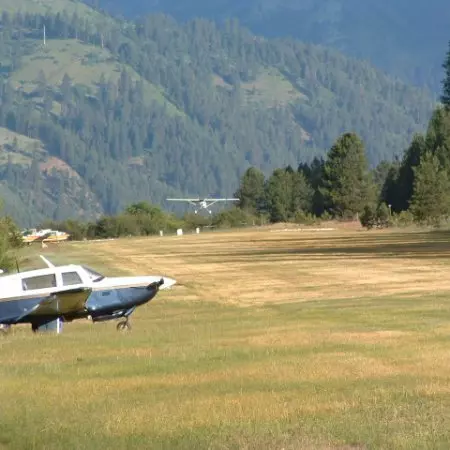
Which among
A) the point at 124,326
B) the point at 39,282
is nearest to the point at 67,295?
the point at 39,282

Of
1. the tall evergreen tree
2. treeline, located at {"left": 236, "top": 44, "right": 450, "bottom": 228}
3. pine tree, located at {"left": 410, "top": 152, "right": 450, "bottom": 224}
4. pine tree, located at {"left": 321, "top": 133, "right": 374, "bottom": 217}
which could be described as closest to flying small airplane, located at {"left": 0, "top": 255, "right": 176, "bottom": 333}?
treeline, located at {"left": 236, "top": 44, "right": 450, "bottom": 228}

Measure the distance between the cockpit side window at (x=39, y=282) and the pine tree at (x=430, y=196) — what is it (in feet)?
356

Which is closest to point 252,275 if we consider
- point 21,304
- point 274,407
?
point 21,304

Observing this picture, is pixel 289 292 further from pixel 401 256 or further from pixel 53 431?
pixel 53 431

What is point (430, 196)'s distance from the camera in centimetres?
13762

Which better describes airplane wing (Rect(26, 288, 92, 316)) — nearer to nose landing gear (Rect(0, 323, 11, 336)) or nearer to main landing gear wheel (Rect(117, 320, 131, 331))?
nose landing gear (Rect(0, 323, 11, 336))

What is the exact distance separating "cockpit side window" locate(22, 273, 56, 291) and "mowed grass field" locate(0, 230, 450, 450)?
3.54ft

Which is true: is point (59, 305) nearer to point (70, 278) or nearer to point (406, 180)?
point (70, 278)

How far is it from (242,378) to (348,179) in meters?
169

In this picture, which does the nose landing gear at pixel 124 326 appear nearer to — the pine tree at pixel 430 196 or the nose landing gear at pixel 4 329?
the nose landing gear at pixel 4 329

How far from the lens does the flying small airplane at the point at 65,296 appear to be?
31.2 metres

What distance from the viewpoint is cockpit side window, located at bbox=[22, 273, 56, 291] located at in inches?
1229

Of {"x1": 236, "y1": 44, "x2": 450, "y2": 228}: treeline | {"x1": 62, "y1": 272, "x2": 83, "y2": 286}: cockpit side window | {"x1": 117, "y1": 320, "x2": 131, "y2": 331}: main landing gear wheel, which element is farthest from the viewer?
{"x1": 236, "y1": 44, "x2": 450, "y2": 228}: treeline

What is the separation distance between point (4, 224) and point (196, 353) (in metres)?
48.3
